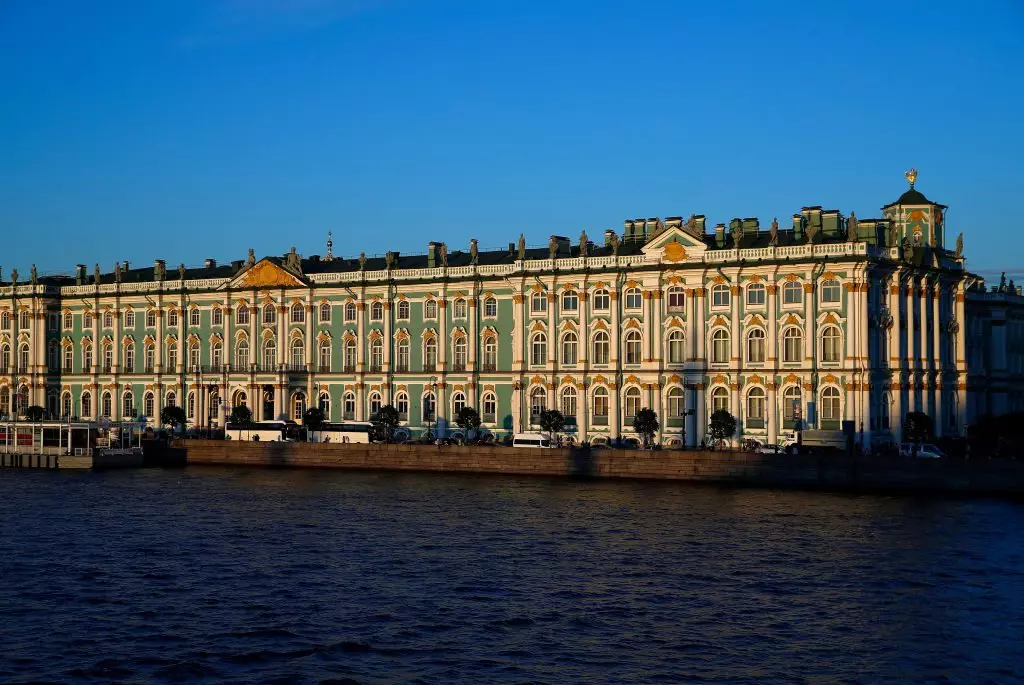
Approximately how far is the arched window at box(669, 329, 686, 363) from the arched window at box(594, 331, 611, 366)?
3665mm

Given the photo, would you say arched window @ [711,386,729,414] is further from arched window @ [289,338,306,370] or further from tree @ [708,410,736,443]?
arched window @ [289,338,306,370]

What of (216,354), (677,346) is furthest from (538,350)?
(216,354)

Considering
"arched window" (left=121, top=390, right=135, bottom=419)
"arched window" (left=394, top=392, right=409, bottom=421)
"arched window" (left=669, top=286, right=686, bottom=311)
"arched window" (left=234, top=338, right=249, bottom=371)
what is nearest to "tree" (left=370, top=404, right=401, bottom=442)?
"arched window" (left=394, top=392, right=409, bottom=421)

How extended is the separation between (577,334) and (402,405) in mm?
12191

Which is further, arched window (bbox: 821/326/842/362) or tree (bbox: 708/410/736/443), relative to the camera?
tree (bbox: 708/410/736/443)

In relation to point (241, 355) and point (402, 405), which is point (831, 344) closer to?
point (402, 405)

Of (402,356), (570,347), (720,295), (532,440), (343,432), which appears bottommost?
(532,440)

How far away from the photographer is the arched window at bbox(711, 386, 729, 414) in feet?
230

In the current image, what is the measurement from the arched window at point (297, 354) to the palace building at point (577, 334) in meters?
0.10

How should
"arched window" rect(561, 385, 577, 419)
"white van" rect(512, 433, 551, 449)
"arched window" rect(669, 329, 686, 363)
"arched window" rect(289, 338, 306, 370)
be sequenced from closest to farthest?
"arched window" rect(669, 329, 686, 363) → "white van" rect(512, 433, 551, 449) → "arched window" rect(561, 385, 577, 419) → "arched window" rect(289, 338, 306, 370)

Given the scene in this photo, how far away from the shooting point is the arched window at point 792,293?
68250 millimetres

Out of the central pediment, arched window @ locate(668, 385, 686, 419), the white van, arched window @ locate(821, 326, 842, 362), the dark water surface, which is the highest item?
the central pediment

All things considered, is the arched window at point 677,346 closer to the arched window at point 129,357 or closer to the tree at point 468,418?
the tree at point 468,418

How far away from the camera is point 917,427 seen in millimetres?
66438
